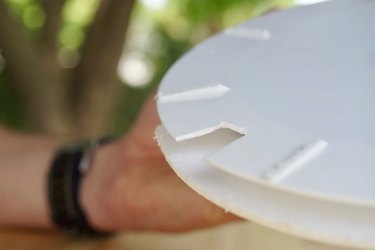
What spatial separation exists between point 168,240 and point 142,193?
2.0 inches

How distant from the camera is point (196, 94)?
41cm

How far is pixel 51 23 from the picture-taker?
1.29 m

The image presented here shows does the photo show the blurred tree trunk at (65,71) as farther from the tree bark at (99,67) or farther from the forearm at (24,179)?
the forearm at (24,179)

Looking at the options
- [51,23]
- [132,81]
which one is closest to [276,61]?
[51,23]

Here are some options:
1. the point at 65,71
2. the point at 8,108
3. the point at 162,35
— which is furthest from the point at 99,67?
the point at 162,35

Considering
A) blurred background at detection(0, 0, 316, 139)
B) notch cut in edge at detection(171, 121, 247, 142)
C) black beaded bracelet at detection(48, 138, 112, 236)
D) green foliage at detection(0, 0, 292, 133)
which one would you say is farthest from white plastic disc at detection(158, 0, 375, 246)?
green foliage at detection(0, 0, 292, 133)

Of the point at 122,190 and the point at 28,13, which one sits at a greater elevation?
the point at 28,13

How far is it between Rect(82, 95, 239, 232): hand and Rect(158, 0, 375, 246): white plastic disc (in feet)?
0.65

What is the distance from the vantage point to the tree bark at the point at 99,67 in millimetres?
1281

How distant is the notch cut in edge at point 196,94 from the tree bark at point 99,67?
86 centimetres

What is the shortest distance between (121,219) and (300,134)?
39 cm

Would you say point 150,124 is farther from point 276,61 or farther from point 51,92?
point 51,92

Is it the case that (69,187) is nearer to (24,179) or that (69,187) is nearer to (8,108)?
(24,179)

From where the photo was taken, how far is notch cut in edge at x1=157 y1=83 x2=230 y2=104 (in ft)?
1.34
